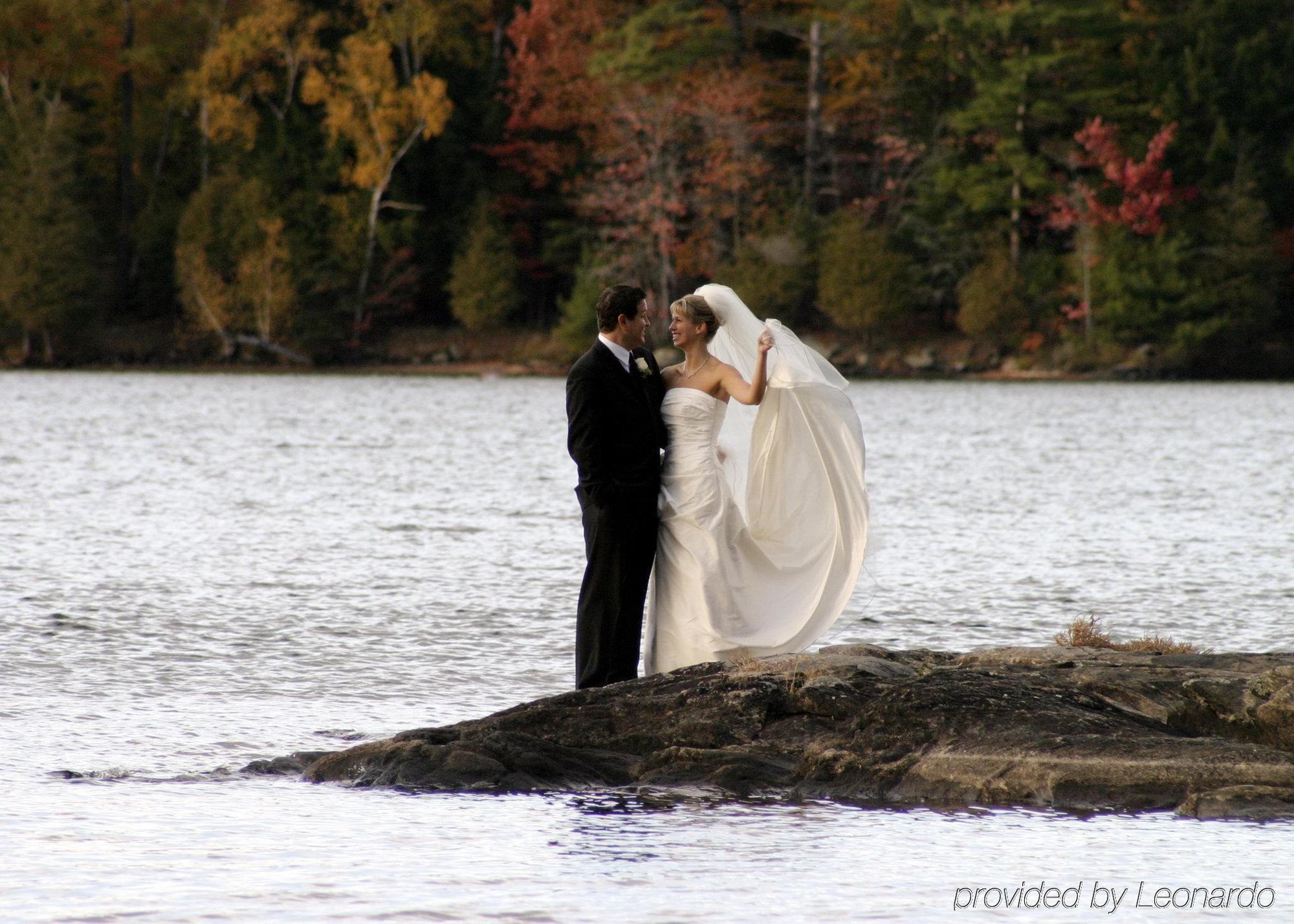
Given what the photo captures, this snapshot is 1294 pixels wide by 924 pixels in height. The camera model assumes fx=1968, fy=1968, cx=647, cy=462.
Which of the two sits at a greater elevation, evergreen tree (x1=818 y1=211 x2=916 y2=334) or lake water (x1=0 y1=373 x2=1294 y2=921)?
evergreen tree (x1=818 y1=211 x2=916 y2=334)

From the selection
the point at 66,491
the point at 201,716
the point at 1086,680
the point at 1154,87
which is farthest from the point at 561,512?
the point at 1154,87

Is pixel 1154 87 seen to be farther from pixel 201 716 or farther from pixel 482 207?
pixel 201 716

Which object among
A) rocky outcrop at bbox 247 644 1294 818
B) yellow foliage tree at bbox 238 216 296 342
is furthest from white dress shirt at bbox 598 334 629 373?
yellow foliage tree at bbox 238 216 296 342

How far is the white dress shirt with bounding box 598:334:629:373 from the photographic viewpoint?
9500 millimetres

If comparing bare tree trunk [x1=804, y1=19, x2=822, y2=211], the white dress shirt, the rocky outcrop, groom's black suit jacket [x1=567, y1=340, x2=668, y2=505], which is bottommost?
the rocky outcrop

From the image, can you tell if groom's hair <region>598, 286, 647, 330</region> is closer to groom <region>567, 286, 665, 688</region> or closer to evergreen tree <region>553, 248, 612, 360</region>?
groom <region>567, 286, 665, 688</region>

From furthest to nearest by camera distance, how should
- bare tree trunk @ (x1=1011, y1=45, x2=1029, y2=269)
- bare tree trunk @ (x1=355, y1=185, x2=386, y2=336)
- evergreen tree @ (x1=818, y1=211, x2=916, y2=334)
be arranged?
bare tree trunk @ (x1=355, y1=185, x2=386, y2=336), evergreen tree @ (x1=818, y1=211, x2=916, y2=334), bare tree trunk @ (x1=1011, y1=45, x2=1029, y2=269)

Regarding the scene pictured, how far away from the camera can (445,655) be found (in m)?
13.2

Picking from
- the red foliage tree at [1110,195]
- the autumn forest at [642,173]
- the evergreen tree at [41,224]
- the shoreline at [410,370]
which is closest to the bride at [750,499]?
the autumn forest at [642,173]

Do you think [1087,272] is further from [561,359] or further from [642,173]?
[561,359]

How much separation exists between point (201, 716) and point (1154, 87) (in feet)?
184

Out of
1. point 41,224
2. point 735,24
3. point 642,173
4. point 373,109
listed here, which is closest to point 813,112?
point 735,24

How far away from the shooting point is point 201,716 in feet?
34.9

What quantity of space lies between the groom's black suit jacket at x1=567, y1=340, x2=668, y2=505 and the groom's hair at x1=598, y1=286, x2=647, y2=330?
0.45ft
